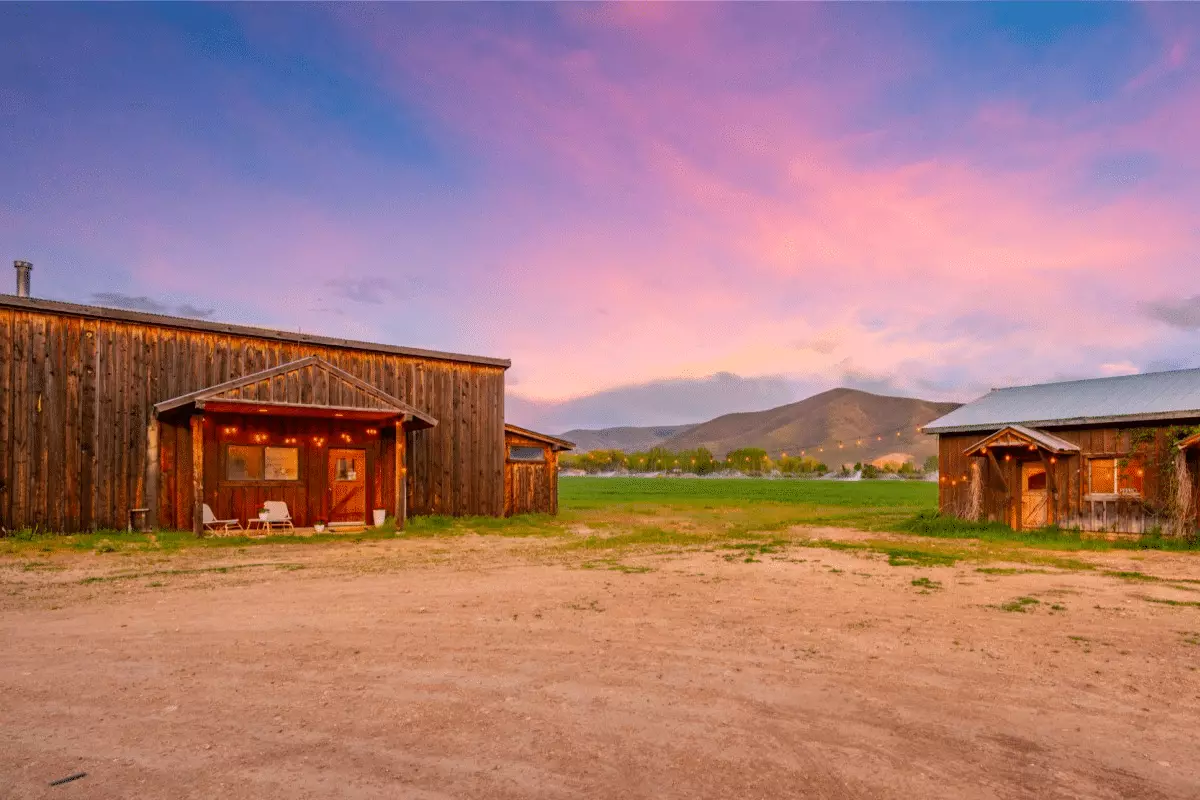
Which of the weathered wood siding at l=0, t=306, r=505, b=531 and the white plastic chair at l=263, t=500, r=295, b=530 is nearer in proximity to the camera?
the weathered wood siding at l=0, t=306, r=505, b=531

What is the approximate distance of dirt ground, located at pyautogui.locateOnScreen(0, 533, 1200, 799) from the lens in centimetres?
407

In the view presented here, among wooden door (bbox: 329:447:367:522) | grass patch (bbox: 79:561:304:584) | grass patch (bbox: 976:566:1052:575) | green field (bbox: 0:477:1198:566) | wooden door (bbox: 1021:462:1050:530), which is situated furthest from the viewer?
wooden door (bbox: 1021:462:1050:530)

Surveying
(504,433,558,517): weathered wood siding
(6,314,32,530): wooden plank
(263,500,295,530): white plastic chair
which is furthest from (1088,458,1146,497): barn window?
(6,314,32,530): wooden plank


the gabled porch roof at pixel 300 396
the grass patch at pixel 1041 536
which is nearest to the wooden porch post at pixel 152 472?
the gabled porch roof at pixel 300 396

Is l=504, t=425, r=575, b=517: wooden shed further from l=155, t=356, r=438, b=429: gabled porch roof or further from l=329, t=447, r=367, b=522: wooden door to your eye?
l=155, t=356, r=438, b=429: gabled porch roof

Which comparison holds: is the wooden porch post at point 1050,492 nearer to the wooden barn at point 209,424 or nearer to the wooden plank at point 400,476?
the wooden barn at point 209,424

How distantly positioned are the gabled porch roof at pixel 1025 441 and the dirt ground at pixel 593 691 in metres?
11.0

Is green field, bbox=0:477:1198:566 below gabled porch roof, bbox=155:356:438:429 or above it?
below

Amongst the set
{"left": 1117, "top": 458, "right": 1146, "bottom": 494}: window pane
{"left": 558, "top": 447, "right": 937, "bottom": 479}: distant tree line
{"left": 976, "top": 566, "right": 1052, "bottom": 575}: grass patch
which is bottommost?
{"left": 558, "top": 447, "right": 937, "bottom": 479}: distant tree line

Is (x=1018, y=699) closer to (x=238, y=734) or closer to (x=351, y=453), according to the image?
(x=238, y=734)

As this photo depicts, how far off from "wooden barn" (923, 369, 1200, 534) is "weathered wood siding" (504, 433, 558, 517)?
1337cm

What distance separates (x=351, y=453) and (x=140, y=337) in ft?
20.6

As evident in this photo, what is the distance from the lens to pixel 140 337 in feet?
59.0

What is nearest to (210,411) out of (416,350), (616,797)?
(416,350)
